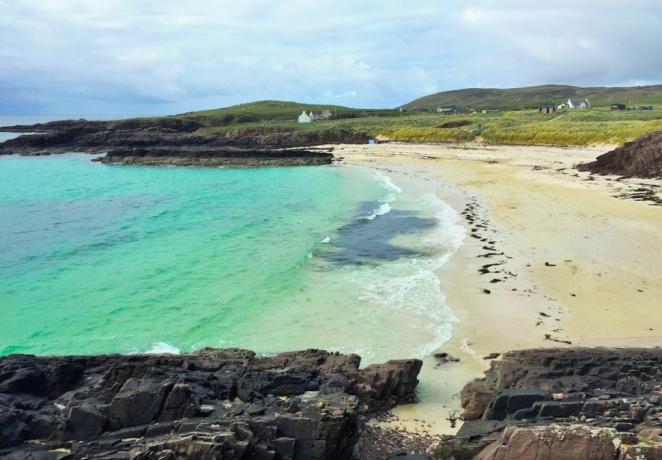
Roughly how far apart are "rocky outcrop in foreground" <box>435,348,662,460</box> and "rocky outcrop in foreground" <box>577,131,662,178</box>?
3191 cm

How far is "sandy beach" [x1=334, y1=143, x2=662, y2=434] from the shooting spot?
13367mm

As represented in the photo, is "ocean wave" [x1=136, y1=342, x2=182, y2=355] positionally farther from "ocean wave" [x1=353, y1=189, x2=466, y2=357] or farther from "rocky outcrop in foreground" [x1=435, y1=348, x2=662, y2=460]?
"rocky outcrop in foreground" [x1=435, y1=348, x2=662, y2=460]

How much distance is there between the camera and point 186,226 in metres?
31.7

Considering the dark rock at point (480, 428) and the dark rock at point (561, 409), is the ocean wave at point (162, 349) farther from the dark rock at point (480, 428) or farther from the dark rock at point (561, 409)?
the dark rock at point (561, 409)

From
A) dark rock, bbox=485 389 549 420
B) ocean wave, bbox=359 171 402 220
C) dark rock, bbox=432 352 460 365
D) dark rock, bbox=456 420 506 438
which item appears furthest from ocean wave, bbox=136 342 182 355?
ocean wave, bbox=359 171 402 220

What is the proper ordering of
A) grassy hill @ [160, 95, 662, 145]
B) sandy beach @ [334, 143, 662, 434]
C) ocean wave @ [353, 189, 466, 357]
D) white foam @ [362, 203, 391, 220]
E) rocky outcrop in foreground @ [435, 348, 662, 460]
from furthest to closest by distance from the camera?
grassy hill @ [160, 95, 662, 145] → white foam @ [362, 203, 391, 220] → ocean wave @ [353, 189, 466, 357] → sandy beach @ [334, 143, 662, 434] → rocky outcrop in foreground @ [435, 348, 662, 460]

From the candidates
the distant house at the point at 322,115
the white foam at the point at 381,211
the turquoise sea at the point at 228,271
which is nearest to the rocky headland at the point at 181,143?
the turquoise sea at the point at 228,271

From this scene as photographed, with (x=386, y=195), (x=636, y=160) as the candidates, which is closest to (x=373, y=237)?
(x=386, y=195)

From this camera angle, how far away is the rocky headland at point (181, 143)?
223 feet

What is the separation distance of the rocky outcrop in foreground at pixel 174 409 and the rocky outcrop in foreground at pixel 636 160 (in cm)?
3511

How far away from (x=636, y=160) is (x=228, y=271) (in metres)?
31.6

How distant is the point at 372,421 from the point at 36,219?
31.0 meters

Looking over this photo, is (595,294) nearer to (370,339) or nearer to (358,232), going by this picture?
(370,339)

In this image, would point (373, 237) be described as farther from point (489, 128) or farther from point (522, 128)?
point (489, 128)
